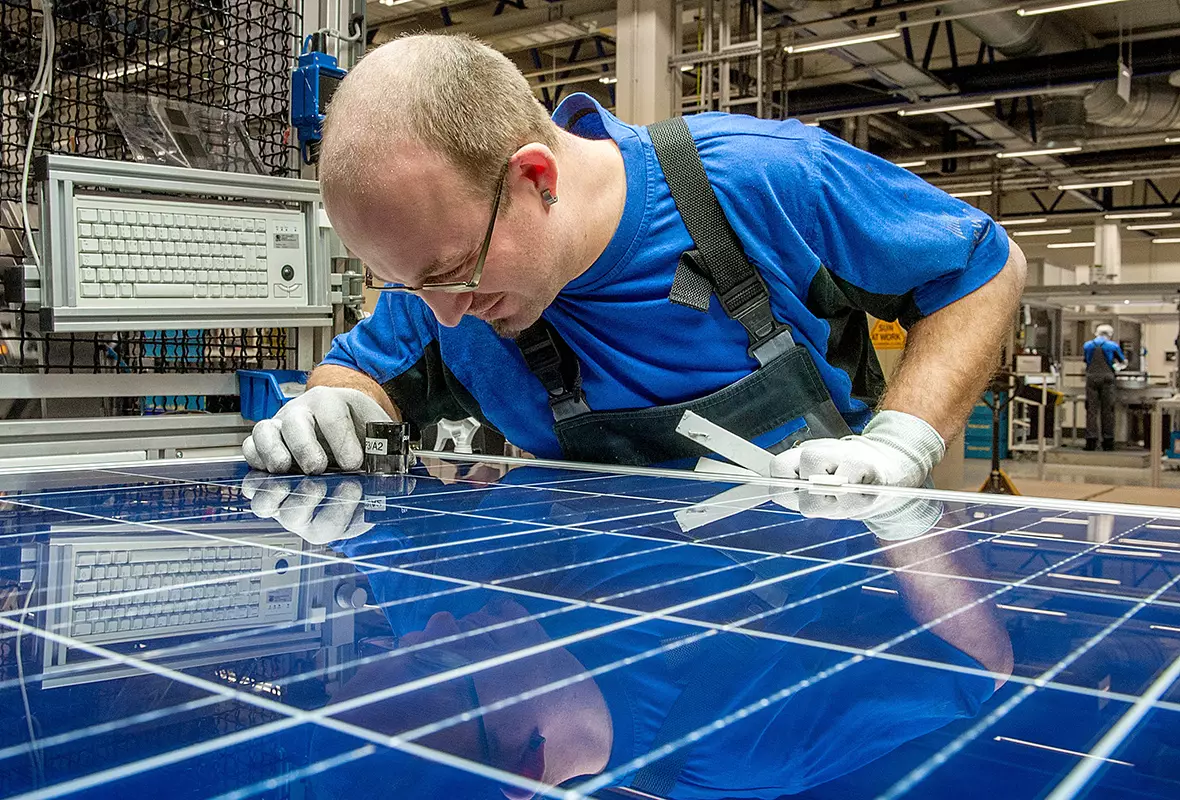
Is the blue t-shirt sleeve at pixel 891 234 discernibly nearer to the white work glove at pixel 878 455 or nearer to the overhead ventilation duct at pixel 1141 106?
the white work glove at pixel 878 455

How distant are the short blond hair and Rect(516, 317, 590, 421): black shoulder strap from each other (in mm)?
379

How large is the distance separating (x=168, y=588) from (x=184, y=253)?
1657 millimetres

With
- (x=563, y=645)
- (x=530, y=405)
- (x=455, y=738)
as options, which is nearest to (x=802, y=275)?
(x=530, y=405)

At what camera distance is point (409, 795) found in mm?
386

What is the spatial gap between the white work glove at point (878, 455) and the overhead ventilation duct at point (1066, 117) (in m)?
9.98

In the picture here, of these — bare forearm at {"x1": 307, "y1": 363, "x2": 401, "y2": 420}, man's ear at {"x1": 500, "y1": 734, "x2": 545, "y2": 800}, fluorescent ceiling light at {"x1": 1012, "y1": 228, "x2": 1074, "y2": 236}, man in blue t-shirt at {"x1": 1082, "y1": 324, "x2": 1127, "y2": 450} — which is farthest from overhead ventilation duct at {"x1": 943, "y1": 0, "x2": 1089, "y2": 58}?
fluorescent ceiling light at {"x1": 1012, "y1": 228, "x2": 1074, "y2": 236}

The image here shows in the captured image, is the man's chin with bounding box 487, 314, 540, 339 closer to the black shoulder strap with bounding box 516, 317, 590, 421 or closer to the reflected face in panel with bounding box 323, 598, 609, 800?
the black shoulder strap with bounding box 516, 317, 590, 421

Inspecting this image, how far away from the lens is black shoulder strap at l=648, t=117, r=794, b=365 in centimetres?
170

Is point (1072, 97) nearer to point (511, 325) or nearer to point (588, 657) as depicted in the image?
point (511, 325)

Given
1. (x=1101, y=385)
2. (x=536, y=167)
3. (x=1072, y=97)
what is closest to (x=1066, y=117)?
(x=1072, y=97)

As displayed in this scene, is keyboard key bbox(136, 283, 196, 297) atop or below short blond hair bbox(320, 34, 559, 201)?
below

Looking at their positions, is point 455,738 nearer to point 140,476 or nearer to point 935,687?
point 935,687

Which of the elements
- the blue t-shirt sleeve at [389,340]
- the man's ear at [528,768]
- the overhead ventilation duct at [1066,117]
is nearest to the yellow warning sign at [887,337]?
the blue t-shirt sleeve at [389,340]

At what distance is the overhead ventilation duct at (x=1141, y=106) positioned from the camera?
30.6ft
